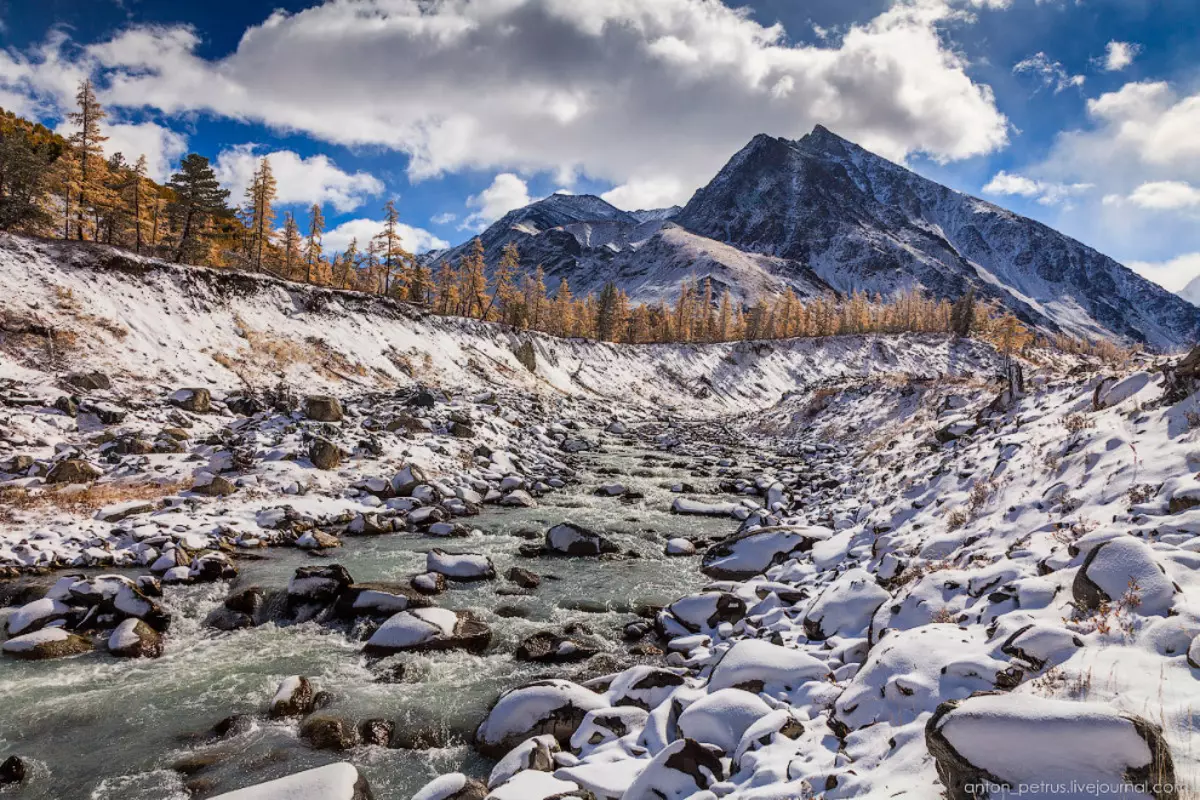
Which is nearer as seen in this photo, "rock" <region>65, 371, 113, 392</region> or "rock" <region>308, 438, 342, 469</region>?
"rock" <region>308, 438, 342, 469</region>

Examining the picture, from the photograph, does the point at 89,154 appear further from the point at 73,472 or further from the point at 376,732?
the point at 376,732

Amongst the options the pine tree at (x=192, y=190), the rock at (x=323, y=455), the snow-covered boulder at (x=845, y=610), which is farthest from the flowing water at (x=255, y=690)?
the pine tree at (x=192, y=190)

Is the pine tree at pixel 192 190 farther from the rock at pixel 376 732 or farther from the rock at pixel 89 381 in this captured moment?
the rock at pixel 376 732

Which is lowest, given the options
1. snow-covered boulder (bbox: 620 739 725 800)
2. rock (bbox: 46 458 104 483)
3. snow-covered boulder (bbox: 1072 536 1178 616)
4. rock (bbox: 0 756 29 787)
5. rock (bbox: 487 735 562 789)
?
rock (bbox: 0 756 29 787)

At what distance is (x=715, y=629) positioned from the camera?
10.9m

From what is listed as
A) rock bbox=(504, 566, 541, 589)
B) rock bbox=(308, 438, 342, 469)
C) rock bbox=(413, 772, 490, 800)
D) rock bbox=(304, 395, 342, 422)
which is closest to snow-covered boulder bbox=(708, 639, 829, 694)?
rock bbox=(413, 772, 490, 800)

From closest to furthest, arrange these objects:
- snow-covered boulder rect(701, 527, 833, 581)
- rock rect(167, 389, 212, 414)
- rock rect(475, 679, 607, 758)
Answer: rock rect(475, 679, 607, 758) → snow-covered boulder rect(701, 527, 833, 581) → rock rect(167, 389, 212, 414)

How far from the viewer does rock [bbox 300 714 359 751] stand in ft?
25.6

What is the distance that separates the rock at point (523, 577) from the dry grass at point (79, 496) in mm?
11294

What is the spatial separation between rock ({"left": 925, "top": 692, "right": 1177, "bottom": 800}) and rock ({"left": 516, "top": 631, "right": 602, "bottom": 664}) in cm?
682

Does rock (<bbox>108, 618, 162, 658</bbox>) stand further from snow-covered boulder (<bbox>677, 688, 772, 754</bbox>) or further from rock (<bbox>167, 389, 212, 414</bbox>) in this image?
rock (<bbox>167, 389, 212, 414</bbox>)

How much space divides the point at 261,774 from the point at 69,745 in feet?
9.64

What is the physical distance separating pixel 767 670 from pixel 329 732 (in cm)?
618

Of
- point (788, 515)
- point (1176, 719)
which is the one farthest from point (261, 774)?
point (788, 515)
